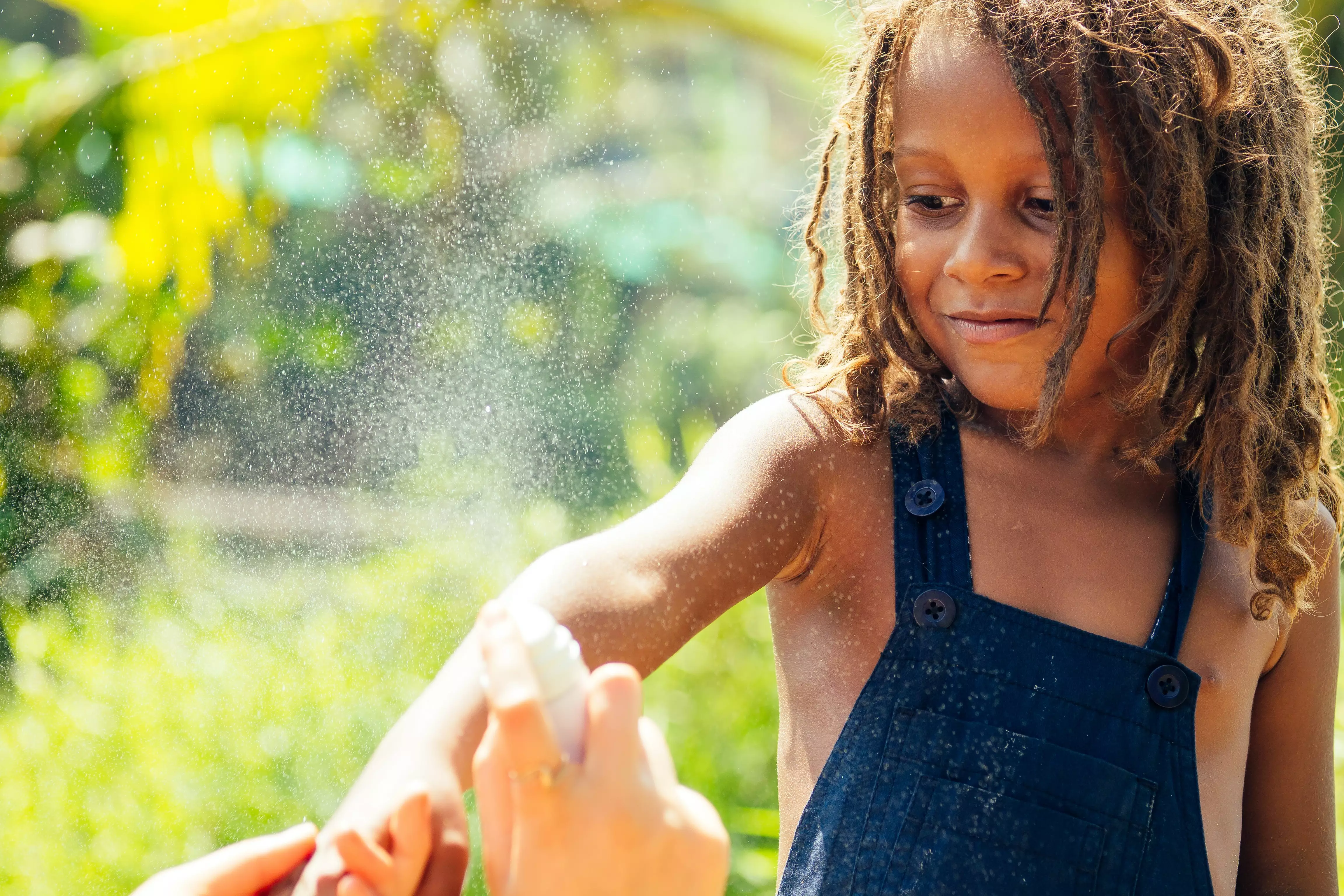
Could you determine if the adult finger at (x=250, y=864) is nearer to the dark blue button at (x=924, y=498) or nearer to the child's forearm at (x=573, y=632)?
the child's forearm at (x=573, y=632)

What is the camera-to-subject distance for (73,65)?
2.76 meters

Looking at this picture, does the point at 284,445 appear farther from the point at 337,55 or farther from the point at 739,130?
the point at 739,130

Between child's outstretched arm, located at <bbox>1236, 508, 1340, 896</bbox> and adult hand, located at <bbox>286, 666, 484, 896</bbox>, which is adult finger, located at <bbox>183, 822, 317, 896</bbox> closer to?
adult hand, located at <bbox>286, 666, 484, 896</bbox>

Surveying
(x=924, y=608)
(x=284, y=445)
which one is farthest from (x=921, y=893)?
(x=284, y=445)

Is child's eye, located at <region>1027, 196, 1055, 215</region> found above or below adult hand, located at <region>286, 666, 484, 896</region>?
above

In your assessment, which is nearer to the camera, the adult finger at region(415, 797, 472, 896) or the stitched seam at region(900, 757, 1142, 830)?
the adult finger at region(415, 797, 472, 896)

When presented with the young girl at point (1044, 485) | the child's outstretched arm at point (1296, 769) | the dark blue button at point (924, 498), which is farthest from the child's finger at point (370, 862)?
the child's outstretched arm at point (1296, 769)

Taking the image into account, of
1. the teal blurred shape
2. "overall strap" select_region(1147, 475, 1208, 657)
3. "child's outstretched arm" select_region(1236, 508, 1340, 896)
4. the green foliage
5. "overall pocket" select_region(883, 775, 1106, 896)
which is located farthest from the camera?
the teal blurred shape

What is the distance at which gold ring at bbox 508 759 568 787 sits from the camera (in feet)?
1.81

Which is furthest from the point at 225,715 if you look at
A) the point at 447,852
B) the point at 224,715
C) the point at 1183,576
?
the point at 447,852

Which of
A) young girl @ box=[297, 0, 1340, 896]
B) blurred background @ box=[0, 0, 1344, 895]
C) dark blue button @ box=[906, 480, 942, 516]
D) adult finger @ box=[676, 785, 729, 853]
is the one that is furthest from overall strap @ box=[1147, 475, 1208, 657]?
blurred background @ box=[0, 0, 1344, 895]

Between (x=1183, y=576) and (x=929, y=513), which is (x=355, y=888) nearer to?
(x=929, y=513)

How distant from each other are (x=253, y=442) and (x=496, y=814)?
7.88 feet

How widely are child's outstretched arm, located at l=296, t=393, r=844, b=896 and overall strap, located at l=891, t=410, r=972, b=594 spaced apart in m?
0.07
